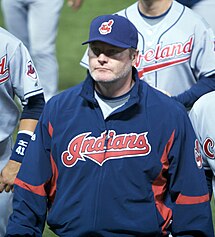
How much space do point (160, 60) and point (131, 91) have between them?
1508mm

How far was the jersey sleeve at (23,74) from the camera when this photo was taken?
5.42 meters

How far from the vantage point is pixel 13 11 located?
908 cm

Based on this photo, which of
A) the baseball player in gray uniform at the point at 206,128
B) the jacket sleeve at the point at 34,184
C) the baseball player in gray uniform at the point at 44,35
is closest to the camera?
the jacket sleeve at the point at 34,184

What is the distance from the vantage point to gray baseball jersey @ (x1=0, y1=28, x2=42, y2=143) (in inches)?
213

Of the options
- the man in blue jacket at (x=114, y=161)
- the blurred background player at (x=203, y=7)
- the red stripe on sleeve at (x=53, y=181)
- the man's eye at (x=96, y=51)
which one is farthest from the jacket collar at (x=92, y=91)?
the blurred background player at (x=203, y=7)

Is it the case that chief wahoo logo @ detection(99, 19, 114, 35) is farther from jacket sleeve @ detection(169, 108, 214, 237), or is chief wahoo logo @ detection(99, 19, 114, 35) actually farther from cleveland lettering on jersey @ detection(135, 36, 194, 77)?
cleveland lettering on jersey @ detection(135, 36, 194, 77)

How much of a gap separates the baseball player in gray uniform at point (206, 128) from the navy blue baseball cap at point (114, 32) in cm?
63

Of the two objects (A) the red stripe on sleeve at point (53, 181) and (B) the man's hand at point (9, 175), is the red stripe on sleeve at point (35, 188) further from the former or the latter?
(B) the man's hand at point (9, 175)

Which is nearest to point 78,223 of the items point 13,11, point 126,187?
point 126,187

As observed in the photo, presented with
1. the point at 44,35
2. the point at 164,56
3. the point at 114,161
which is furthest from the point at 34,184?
the point at 44,35

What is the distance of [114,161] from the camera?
4750 mm

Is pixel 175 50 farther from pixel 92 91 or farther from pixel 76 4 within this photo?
pixel 76 4

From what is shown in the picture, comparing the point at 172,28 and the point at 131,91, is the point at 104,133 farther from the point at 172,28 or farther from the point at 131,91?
the point at 172,28

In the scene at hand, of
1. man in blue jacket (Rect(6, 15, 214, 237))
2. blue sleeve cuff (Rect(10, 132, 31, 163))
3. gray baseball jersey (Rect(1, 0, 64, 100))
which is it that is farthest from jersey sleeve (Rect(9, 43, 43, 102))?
gray baseball jersey (Rect(1, 0, 64, 100))
